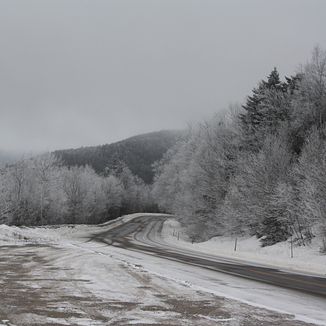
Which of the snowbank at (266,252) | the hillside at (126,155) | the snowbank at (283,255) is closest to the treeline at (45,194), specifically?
the snowbank at (266,252)

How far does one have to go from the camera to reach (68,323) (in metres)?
4.93

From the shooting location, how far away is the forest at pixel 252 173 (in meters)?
23.8

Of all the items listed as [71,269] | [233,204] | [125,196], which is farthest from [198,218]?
[125,196]

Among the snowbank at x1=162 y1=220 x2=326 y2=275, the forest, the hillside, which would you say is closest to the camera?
the snowbank at x1=162 y1=220 x2=326 y2=275

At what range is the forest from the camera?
23781 millimetres

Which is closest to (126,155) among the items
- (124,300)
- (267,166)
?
(267,166)

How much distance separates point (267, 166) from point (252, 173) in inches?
58.1

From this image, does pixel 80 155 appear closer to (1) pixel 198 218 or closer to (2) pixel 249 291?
(1) pixel 198 218

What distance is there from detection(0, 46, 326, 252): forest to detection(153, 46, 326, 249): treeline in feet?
0.27

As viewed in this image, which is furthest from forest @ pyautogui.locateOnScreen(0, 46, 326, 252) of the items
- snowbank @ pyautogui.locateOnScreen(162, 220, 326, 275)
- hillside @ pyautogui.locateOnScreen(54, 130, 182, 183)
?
hillside @ pyautogui.locateOnScreen(54, 130, 182, 183)

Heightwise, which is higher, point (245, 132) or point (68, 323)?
point (245, 132)

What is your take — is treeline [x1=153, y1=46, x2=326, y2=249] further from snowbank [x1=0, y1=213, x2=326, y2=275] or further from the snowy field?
the snowy field

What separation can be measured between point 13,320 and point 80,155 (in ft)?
571

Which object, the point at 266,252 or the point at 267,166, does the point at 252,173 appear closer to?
the point at 267,166
